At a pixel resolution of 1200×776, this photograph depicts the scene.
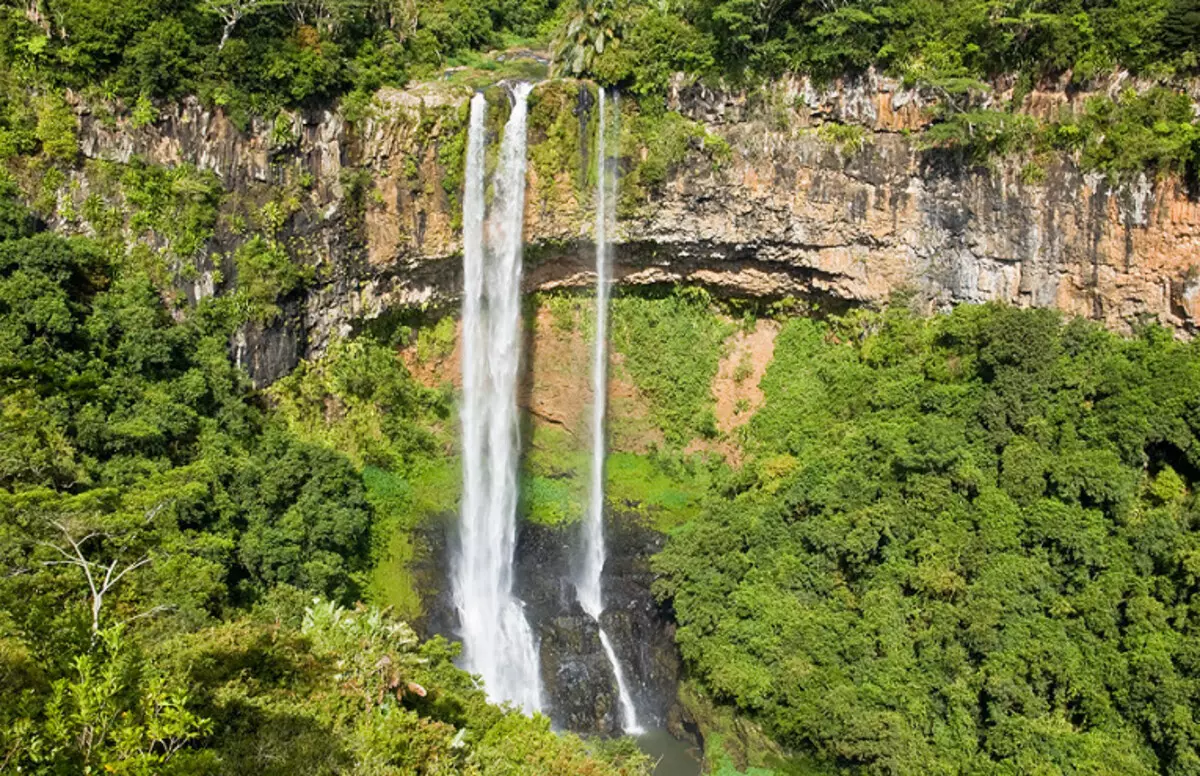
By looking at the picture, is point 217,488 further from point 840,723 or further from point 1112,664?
point 1112,664

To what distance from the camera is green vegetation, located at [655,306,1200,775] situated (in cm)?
1619

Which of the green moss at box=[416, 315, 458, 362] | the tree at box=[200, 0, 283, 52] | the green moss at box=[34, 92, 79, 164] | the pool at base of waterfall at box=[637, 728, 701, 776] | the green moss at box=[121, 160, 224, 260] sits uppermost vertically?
the tree at box=[200, 0, 283, 52]

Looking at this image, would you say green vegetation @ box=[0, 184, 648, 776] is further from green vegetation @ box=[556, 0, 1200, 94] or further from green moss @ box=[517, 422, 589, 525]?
green vegetation @ box=[556, 0, 1200, 94]

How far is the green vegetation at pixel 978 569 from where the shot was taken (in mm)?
16188

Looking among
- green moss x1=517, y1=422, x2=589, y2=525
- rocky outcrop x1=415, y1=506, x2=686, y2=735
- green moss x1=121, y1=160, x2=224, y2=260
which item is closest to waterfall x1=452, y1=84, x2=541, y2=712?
rocky outcrop x1=415, y1=506, x2=686, y2=735

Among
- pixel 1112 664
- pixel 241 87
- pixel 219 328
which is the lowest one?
pixel 1112 664

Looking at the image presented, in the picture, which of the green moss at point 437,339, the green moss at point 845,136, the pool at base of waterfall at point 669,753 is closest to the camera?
the pool at base of waterfall at point 669,753

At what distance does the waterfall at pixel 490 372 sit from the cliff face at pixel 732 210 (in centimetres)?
45

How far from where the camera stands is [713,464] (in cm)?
2500

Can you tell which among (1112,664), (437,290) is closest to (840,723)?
(1112,664)

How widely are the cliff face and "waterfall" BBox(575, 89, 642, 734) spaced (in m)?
0.41

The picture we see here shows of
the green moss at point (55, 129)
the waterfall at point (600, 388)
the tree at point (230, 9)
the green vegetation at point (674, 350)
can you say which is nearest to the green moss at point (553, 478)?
the waterfall at point (600, 388)

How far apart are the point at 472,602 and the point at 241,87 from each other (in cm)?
1210

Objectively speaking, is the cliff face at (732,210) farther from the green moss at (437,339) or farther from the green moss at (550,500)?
the green moss at (550,500)
